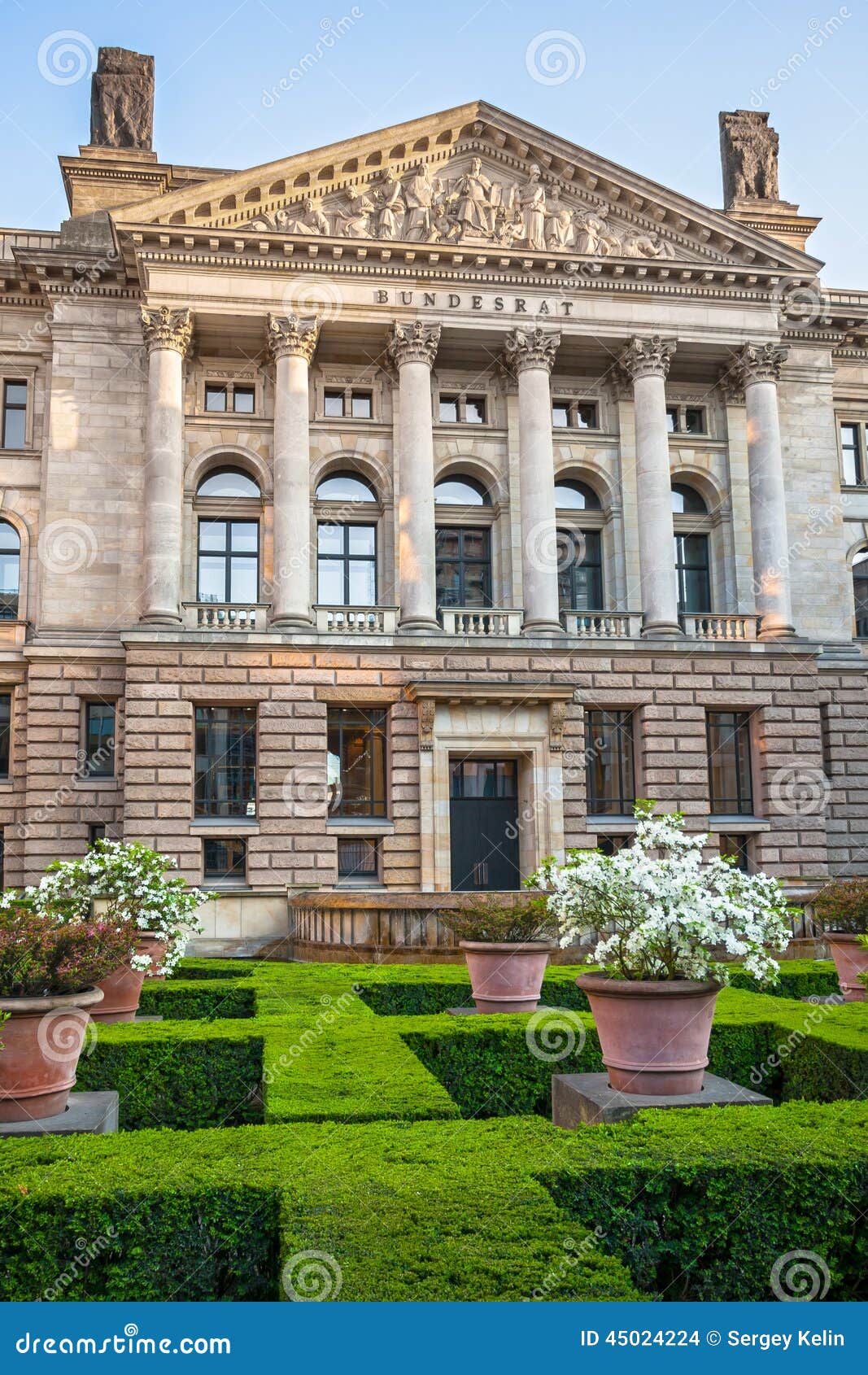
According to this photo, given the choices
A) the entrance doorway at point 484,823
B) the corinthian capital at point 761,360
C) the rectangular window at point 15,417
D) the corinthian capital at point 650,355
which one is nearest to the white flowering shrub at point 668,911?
the entrance doorway at point 484,823

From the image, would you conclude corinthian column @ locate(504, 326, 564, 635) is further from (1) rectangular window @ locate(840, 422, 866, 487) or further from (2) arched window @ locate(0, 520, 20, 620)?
(2) arched window @ locate(0, 520, 20, 620)

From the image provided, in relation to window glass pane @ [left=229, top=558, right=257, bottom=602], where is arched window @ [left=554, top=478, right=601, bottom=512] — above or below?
above

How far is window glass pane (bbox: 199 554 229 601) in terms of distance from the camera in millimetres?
36531

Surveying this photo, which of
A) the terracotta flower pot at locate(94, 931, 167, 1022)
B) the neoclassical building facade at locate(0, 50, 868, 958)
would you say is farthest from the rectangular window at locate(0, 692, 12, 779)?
the terracotta flower pot at locate(94, 931, 167, 1022)

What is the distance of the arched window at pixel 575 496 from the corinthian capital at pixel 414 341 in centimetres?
662

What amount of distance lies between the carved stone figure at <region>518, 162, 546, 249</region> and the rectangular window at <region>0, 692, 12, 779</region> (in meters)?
22.0

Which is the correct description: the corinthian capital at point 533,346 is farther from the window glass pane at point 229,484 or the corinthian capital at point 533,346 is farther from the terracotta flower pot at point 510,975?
the terracotta flower pot at point 510,975

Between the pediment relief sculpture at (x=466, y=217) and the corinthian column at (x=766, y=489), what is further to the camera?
the corinthian column at (x=766, y=489)

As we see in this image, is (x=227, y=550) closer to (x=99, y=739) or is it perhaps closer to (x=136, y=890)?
(x=99, y=739)

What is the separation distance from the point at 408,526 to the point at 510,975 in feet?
74.3

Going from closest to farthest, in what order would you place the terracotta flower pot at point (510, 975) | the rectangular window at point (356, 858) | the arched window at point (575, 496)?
the terracotta flower pot at point (510, 975)
the rectangular window at point (356, 858)
the arched window at point (575, 496)

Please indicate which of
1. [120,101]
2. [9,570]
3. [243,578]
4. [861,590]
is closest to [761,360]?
[861,590]

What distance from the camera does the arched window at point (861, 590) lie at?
42281 millimetres

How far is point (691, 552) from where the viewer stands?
4038 cm
